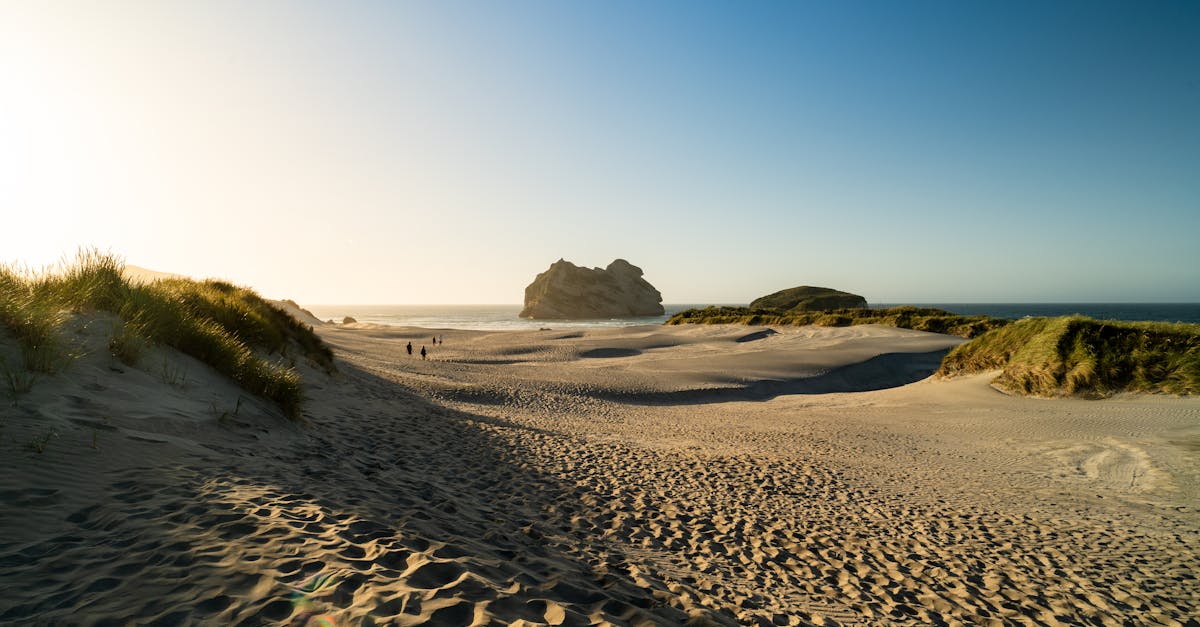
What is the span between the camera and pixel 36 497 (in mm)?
3434

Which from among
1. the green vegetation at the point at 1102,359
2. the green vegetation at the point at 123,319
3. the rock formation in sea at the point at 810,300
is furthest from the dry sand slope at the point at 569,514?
Answer: the rock formation in sea at the point at 810,300

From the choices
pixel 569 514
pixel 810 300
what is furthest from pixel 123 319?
pixel 810 300

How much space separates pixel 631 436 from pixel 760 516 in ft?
19.6

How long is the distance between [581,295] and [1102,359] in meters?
121

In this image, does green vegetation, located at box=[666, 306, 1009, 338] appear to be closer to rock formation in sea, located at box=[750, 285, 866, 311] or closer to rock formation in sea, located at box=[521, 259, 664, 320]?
rock formation in sea, located at box=[750, 285, 866, 311]

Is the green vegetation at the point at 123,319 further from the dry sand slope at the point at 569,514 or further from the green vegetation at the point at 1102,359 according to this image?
the green vegetation at the point at 1102,359

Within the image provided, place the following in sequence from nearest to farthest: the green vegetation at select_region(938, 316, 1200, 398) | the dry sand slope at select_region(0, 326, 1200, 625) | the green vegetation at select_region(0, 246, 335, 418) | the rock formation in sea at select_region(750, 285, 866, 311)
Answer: the dry sand slope at select_region(0, 326, 1200, 625), the green vegetation at select_region(0, 246, 335, 418), the green vegetation at select_region(938, 316, 1200, 398), the rock formation in sea at select_region(750, 285, 866, 311)

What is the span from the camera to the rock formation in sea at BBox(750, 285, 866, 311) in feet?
292

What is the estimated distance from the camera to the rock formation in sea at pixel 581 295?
132m

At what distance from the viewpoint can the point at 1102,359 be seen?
13695 mm

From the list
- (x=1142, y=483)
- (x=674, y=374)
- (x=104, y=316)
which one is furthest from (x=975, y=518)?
(x=674, y=374)

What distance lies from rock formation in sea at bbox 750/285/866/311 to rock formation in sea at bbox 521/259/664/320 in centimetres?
4125

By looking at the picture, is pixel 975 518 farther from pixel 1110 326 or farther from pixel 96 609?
pixel 1110 326

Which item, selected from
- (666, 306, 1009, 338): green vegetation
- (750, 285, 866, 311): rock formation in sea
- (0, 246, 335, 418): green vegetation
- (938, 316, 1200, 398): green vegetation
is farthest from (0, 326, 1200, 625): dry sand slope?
(750, 285, 866, 311): rock formation in sea
